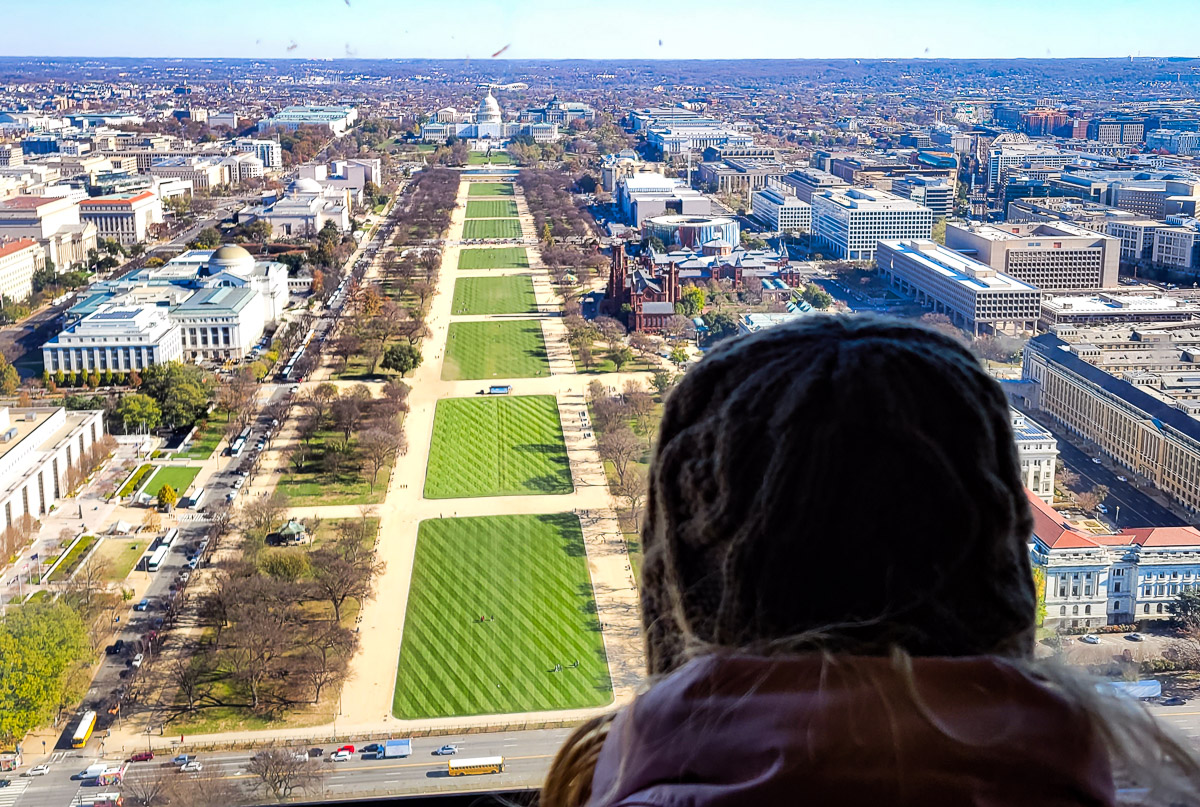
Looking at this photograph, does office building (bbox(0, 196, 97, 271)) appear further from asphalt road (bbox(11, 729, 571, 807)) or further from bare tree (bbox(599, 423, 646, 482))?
asphalt road (bbox(11, 729, 571, 807))

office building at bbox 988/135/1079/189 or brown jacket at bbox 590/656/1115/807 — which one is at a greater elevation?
brown jacket at bbox 590/656/1115/807

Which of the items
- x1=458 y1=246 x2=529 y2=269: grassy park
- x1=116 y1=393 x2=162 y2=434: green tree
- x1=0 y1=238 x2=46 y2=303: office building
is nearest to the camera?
x1=116 y1=393 x2=162 y2=434: green tree

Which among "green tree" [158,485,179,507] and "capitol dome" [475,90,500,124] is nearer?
"green tree" [158,485,179,507]

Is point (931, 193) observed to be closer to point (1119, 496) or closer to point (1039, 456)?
point (1119, 496)

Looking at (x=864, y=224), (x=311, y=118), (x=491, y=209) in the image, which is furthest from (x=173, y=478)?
(x=311, y=118)

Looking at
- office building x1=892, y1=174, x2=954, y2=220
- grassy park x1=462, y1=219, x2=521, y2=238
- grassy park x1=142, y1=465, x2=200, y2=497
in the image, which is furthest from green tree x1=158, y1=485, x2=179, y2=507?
office building x1=892, y1=174, x2=954, y2=220

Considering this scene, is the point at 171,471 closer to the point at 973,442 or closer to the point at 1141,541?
the point at 1141,541
